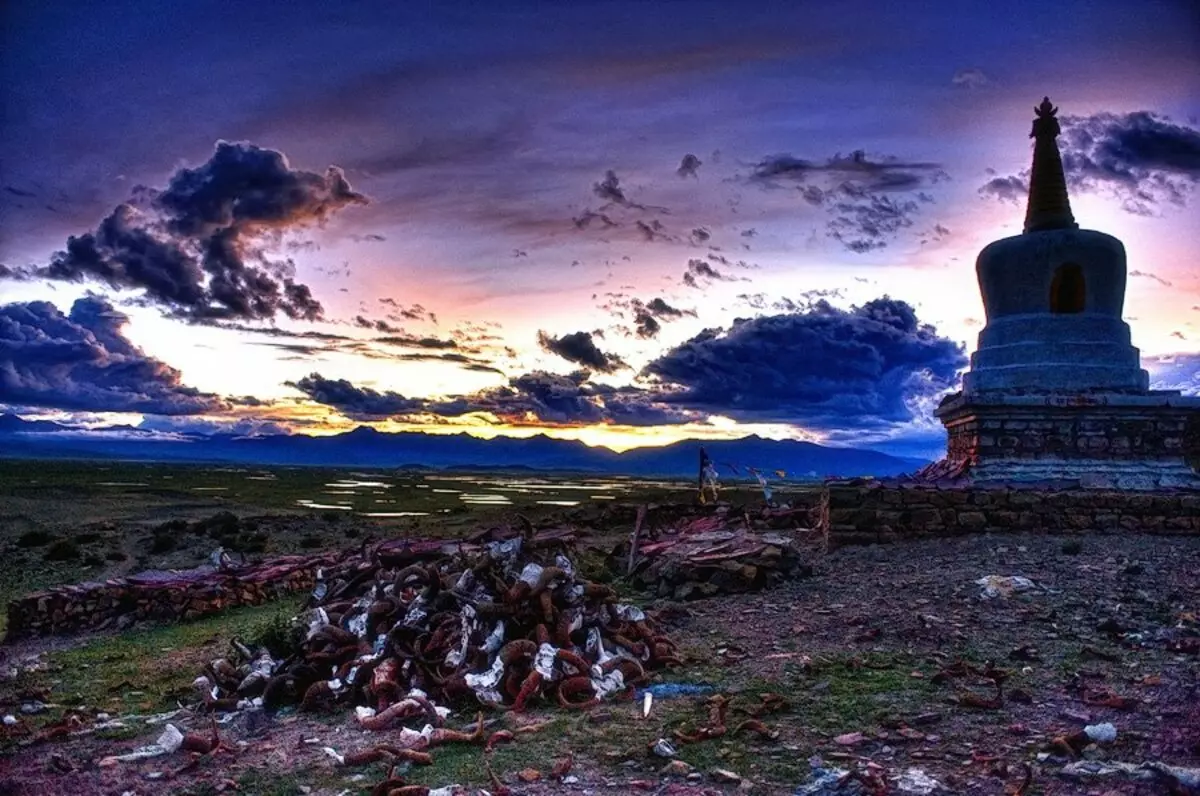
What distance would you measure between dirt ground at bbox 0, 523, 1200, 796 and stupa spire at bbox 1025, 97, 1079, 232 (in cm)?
1080

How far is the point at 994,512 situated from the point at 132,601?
48.9ft

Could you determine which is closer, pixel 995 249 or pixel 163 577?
pixel 163 577

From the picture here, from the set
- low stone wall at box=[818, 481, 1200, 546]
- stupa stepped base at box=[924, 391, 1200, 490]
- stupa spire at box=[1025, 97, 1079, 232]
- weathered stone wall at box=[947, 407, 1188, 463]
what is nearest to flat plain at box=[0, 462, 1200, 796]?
low stone wall at box=[818, 481, 1200, 546]

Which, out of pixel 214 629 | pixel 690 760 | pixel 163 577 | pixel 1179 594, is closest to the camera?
pixel 690 760

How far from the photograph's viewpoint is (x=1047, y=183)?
64.9 ft

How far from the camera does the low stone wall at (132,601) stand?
1313 cm

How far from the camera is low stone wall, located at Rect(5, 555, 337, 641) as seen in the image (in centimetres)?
1313

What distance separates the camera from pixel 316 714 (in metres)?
7.95

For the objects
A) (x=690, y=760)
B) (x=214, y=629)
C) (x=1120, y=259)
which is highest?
(x=1120, y=259)

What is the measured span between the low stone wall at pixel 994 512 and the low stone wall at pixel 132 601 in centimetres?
1075

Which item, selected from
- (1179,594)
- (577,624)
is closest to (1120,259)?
(1179,594)

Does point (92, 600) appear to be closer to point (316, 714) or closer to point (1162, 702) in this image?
point (316, 714)

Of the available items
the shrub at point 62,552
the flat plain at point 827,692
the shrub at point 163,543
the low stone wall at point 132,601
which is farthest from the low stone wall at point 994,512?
the shrub at point 163,543

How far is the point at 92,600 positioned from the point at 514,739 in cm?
1041
